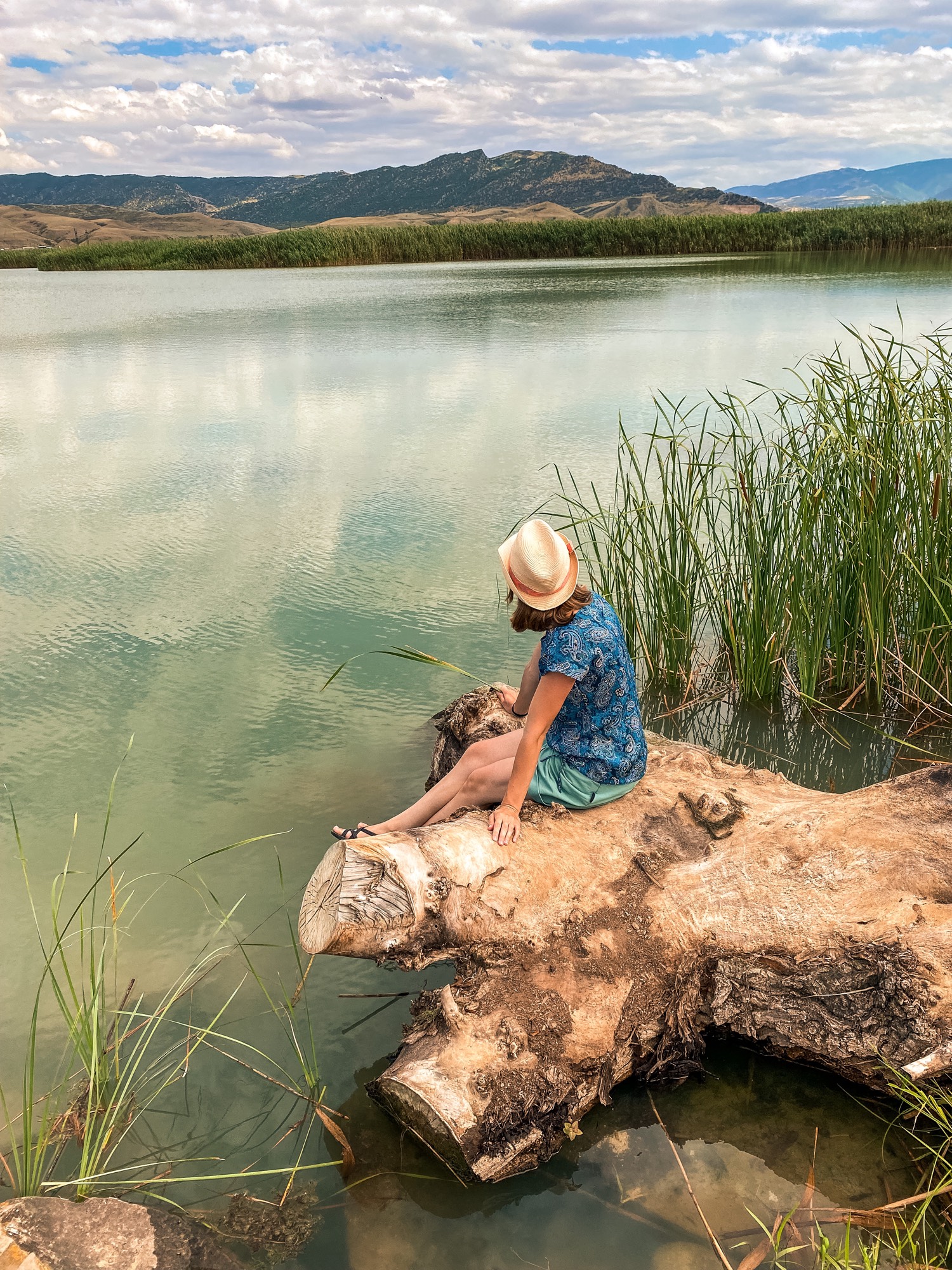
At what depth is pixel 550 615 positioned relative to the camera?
2.16 m

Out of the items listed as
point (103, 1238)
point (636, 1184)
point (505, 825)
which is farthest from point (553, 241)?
point (103, 1238)

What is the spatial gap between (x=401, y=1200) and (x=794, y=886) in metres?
1.03

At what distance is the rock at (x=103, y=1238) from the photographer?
141 cm

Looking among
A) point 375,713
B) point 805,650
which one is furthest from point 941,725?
point 375,713

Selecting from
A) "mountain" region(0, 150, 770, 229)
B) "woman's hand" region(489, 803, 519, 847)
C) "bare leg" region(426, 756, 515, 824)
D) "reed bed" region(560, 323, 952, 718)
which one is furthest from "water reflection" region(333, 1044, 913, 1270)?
"mountain" region(0, 150, 770, 229)

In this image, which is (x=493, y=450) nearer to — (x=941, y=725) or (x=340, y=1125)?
(x=941, y=725)

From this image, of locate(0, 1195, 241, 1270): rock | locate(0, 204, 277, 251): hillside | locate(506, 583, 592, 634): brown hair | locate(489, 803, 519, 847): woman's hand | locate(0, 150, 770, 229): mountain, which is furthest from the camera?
locate(0, 150, 770, 229): mountain

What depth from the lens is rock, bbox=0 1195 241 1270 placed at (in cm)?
141

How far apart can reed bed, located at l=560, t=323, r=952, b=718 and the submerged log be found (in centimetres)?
112

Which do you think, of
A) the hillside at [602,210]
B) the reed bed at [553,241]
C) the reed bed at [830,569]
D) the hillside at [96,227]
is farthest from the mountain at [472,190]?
the reed bed at [830,569]

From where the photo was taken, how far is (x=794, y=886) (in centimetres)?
201

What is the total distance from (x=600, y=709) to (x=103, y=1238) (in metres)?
1.42

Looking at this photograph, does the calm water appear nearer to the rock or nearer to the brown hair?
the rock

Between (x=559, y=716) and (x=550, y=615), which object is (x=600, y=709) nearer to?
(x=559, y=716)
